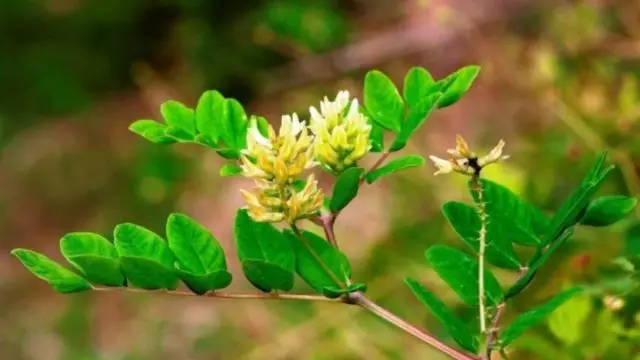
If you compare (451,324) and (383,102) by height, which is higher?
(383,102)

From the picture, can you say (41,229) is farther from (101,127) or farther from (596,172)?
(596,172)

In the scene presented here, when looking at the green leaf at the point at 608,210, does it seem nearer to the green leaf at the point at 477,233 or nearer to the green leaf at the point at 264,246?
the green leaf at the point at 477,233

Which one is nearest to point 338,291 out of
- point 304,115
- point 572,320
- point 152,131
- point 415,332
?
point 415,332

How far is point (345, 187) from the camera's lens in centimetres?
46

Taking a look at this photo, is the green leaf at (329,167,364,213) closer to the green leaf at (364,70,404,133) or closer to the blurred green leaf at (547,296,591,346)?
the green leaf at (364,70,404,133)

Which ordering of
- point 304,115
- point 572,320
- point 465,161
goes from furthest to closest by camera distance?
point 304,115
point 572,320
point 465,161

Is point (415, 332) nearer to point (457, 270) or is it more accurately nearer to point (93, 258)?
point (457, 270)

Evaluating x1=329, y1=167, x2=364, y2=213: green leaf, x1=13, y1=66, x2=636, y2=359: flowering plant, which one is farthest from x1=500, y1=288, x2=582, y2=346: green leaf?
x1=329, y1=167, x2=364, y2=213: green leaf

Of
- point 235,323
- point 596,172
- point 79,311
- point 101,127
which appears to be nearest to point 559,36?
point 235,323

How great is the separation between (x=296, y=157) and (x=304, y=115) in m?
1.17

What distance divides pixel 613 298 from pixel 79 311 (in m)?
1.54

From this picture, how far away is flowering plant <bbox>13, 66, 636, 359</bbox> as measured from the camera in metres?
0.44

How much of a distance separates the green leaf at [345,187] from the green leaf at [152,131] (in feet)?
0.33

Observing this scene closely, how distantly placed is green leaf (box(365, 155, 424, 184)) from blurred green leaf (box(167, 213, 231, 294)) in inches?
3.5
